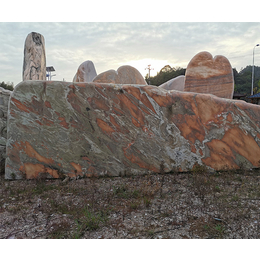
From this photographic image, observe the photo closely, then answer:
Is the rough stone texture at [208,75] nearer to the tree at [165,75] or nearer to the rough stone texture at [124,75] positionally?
the rough stone texture at [124,75]

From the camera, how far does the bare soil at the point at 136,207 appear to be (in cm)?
241

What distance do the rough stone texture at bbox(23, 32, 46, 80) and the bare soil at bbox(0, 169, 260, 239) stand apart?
4.31 meters

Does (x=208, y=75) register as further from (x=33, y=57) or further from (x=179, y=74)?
(x=179, y=74)

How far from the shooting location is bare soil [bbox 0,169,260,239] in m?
2.41

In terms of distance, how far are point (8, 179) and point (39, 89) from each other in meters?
1.64

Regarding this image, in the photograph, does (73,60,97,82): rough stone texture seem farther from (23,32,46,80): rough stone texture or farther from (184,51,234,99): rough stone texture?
(184,51,234,99): rough stone texture

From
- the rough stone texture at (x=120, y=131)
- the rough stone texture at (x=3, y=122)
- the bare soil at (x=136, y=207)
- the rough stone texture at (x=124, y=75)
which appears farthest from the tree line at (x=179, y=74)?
the bare soil at (x=136, y=207)

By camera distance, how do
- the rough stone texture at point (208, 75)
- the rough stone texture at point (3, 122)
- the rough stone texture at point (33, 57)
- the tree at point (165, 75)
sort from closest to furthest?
the rough stone texture at point (3, 122)
the rough stone texture at point (208, 75)
the rough stone texture at point (33, 57)
the tree at point (165, 75)

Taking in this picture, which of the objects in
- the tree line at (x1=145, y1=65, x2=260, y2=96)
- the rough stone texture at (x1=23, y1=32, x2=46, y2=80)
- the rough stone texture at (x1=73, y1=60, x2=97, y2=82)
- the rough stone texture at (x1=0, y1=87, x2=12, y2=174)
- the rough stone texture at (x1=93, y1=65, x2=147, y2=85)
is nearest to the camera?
the rough stone texture at (x1=0, y1=87, x2=12, y2=174)

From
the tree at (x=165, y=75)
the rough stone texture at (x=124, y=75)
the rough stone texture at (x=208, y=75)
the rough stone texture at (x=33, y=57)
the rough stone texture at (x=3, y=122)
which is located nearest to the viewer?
the rough stone texture at (x=3, y=122)

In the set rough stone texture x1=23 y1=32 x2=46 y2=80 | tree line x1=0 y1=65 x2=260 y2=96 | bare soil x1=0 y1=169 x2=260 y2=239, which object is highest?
tree line x1=0 y1=65 x2=260 y2=96

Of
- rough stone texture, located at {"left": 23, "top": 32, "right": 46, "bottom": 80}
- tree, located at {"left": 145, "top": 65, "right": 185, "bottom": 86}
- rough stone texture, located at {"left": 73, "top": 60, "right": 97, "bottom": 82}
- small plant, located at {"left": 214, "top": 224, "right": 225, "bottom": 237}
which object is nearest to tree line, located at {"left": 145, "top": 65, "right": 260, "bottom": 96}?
tree, located at {"left": 145, "top": 65, "right": 185, "bottom": 86}

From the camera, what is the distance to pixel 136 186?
11.9 feet

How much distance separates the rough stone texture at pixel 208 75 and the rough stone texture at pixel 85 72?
3.77 metres
